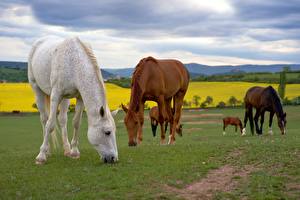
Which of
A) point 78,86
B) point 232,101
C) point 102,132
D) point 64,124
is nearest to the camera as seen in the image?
point 102,132

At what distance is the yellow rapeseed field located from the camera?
5009 centimetres

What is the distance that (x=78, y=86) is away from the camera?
9.05m

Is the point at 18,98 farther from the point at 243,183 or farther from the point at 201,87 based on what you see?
the point at 243,183

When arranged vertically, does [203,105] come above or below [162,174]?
below

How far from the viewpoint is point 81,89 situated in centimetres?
896

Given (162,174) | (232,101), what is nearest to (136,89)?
(162,174)

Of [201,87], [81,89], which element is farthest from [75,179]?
[201,87]

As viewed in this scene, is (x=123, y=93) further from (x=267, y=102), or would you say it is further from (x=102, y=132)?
(x=102, y=132)

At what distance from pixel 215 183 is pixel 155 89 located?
5.18m

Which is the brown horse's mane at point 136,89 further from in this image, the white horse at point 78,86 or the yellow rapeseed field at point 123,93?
the yellow rapeseed field at point 123,93

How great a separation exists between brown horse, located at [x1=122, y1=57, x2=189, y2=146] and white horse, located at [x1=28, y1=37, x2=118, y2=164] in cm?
172

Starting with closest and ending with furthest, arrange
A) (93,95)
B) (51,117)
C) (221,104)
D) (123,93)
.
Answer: (93,95) → (51,117) → (221,104) → (123,93)

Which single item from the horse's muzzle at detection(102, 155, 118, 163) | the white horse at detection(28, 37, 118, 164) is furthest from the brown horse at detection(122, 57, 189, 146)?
the horse's muzzle at detection(102, 155, 118, 163)

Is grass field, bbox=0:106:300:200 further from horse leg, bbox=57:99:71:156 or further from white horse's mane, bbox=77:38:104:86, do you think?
white horse's mane, bbox=77:38:104:86
